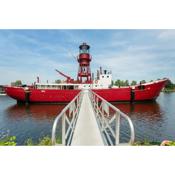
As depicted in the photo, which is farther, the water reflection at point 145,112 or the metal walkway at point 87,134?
the water reflection at point 145,112

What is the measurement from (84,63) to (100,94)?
3269mm

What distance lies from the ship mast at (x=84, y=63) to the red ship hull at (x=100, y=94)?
70.5 inches

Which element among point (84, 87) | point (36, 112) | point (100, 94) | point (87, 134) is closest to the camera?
point (87, 134)

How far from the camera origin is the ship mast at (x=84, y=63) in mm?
16906

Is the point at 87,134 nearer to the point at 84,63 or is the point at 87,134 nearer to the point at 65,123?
the point at 65,123

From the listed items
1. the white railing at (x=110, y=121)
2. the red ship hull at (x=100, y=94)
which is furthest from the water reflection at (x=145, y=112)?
the white railing at (x=110, y=121)

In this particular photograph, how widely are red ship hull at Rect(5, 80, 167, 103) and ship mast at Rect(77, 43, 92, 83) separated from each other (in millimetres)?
1791

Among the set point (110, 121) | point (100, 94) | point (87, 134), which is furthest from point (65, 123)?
point (100, 94)

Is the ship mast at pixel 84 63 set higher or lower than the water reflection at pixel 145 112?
higher

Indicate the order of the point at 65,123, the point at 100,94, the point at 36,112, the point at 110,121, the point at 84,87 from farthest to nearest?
1. the point at 84,87
2. the point at 100,94
3. the point at 36,112
4. the point at 65,123
5. the point at 110,121

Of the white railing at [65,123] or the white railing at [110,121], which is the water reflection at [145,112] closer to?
the white railing at [110,121]

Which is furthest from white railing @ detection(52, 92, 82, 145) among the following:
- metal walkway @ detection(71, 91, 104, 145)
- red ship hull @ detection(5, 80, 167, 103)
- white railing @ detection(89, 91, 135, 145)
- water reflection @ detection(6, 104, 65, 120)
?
red ship hull @ detection(5, 80, 167, 103)

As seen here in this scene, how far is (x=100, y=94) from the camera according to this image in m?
16.0
